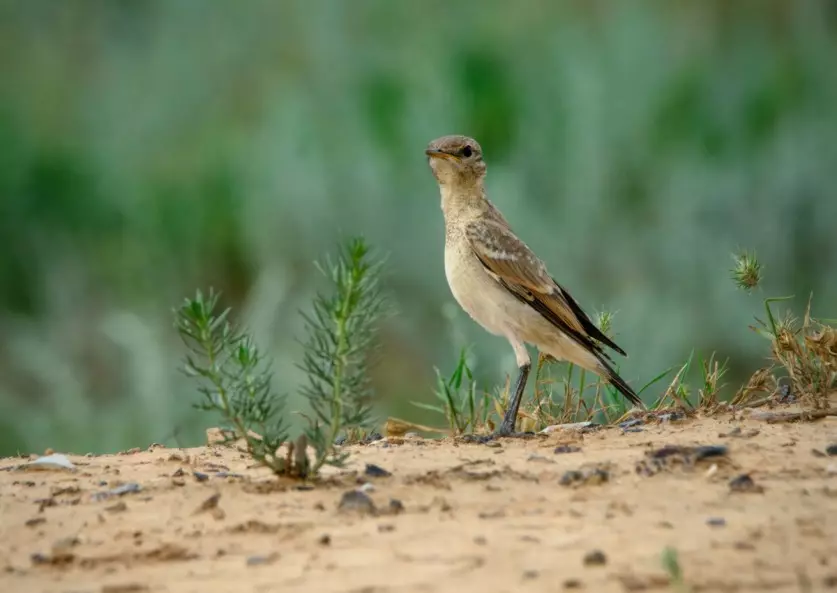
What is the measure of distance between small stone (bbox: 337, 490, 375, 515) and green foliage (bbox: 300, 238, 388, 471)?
0.32 metres

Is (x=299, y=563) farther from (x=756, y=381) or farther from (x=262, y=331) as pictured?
(x=262, y=331)

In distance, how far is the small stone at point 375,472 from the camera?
184 inches

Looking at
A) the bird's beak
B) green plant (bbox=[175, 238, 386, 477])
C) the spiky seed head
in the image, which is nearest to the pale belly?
the bird's beak

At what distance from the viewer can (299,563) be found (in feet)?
12.2

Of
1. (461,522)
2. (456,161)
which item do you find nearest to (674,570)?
(461,522)

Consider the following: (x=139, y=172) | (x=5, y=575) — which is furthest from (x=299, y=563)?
(x=139, y=172)

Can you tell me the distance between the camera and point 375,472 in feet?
15.5

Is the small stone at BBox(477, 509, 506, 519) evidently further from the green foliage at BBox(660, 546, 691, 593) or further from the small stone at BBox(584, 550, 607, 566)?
the green foliage at BBox(660, 546, 691, 593)

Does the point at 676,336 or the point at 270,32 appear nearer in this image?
the point at 676,336

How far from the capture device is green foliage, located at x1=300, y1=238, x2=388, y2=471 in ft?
15.1

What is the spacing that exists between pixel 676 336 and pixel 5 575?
6.82 metres

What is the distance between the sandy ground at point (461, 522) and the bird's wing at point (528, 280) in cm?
145

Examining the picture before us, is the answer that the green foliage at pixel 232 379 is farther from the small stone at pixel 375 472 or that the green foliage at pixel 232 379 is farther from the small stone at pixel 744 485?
the small stone at pixel 744 485

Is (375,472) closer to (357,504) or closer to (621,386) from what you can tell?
(357,504)
